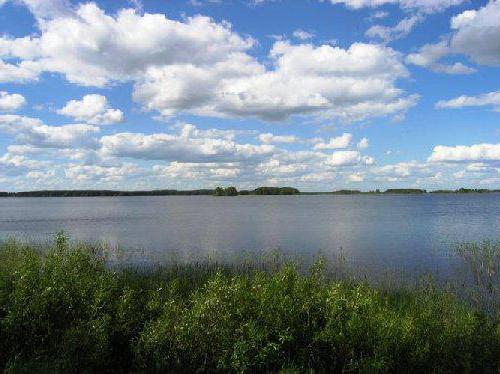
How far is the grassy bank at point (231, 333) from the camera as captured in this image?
1024cm

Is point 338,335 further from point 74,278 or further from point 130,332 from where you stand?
point 74,278

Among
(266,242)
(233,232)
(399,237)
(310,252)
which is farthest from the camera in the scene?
(233,232)

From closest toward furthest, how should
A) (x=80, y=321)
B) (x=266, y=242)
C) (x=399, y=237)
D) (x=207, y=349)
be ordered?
1. (x=207, y=349)
2. (x=80, y=321)
3. (x=266, y=242)
4. (x=399, y=237)

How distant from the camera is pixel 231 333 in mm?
10547

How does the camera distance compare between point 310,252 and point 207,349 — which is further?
point 310,252

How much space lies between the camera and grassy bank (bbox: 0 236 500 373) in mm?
10242

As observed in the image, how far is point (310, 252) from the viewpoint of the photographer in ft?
105

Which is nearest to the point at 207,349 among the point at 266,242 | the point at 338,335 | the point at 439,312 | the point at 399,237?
the point at 338,335

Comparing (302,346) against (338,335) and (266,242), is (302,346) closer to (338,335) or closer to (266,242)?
(338,335)

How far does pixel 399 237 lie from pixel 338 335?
32.7 m

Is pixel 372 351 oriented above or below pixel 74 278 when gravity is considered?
below

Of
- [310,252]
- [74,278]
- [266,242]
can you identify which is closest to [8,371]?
[74,278]

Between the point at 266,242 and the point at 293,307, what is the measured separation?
1060 inches

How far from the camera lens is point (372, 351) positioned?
10805 millimetres
